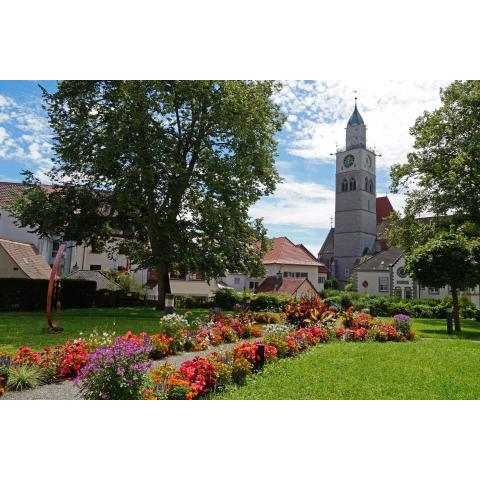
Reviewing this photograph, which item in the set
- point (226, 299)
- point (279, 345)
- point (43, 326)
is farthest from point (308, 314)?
point (226, 299)

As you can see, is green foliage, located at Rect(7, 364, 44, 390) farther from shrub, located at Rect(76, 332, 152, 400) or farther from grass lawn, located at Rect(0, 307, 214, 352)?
grass lawn, located at Rect(0, 307, 214, 352)

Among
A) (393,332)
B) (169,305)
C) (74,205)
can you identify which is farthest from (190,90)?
(393,332)

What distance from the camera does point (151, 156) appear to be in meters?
17.7

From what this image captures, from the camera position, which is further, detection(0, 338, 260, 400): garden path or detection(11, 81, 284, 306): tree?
detection(11, 81, 284, 306): tree

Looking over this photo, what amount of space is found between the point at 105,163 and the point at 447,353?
1384 cm

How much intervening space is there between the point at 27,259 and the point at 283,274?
19.9 meters

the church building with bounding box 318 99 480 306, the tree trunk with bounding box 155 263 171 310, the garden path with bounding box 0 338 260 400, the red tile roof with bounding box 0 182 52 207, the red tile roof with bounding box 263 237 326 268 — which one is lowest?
the garden path with bounding box 0 338 260 400

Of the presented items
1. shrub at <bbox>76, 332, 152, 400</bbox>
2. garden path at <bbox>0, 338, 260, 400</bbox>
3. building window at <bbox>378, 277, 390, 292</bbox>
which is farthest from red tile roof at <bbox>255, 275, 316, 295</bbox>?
shrub at <bbox>76, 332, 152, 400</bbox>

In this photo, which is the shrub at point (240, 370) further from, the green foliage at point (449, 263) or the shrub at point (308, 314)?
the green foliage at point (449, 263)

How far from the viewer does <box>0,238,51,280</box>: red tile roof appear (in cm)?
2397

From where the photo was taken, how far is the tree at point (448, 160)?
72.4ft

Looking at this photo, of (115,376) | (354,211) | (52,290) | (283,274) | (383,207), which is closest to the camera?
(115,376)

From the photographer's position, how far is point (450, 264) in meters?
17.3

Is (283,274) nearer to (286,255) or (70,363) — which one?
(286,255)
